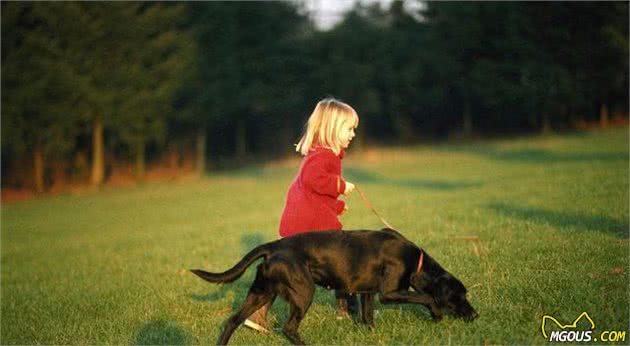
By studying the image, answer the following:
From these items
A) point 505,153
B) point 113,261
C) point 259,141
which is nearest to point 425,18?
point 259,141

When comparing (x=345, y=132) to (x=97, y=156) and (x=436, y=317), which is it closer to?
(x=436, y=317)

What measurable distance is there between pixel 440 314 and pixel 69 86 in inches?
1122

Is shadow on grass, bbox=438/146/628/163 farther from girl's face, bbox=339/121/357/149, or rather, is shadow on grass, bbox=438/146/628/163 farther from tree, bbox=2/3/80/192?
tree, bbox=2/3/80/192

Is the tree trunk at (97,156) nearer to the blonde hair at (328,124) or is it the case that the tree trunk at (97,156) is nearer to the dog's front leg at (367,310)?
the blonde hair at (328,124)

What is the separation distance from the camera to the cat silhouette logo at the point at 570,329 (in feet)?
16.7

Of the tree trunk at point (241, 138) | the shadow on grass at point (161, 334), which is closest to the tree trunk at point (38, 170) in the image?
the tree trunk at point (241, 138)

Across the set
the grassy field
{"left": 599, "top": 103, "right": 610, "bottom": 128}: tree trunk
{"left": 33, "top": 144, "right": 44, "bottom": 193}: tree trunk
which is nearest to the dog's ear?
the grassy field

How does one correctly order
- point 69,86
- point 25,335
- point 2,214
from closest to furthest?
1. point 25,335
2. point 2,214
3. point 69,86

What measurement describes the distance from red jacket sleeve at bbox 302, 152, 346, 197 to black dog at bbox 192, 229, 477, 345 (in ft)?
2.04

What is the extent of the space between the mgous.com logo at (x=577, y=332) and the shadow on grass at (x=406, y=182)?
1367cm

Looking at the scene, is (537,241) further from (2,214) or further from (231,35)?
(231,35)

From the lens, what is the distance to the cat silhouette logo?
16.7 ft

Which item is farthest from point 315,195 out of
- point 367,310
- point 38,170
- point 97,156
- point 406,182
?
point 97,156

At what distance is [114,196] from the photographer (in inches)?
1201
